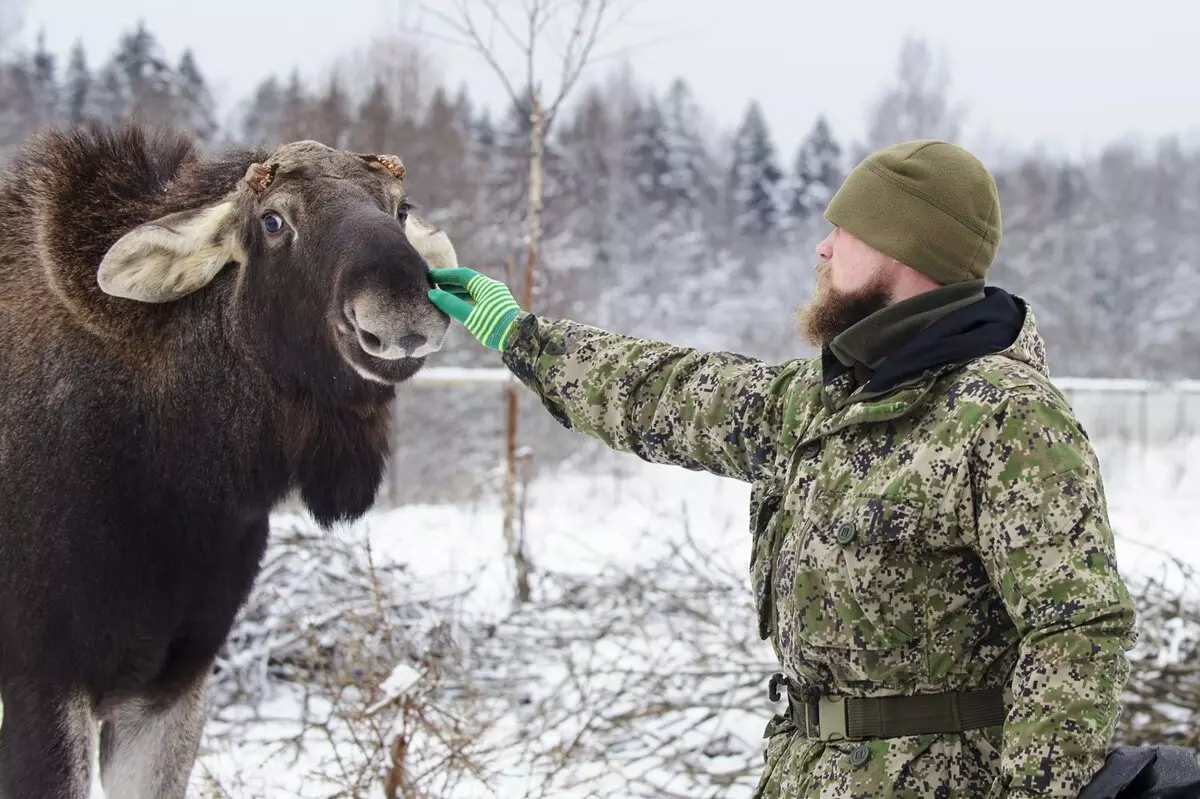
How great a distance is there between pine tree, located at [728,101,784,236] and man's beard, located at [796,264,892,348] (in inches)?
1554

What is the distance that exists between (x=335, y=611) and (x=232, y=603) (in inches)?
136

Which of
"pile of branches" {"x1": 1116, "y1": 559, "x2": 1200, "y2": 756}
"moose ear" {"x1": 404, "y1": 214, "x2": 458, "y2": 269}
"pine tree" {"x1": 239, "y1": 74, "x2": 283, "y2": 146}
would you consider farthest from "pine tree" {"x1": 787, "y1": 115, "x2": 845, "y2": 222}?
"moose ear" {"x1": 404, "y1": 214, "x2": 458, "y2": 269}

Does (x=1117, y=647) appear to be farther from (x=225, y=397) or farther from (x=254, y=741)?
(x=254, y=741)

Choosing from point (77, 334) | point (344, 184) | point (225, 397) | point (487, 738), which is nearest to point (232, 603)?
point (225, 397)

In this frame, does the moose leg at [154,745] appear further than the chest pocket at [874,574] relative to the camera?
Yes

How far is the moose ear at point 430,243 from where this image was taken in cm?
388

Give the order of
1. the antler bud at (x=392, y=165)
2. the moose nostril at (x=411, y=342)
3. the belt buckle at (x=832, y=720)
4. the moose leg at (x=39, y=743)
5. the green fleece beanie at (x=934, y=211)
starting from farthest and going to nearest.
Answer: the antler bud at (x=392, y=165) < the moose leg at (x=39, y=743) < the moose nostril at (x=411, y=342) < the green fleece beanie at (x=934, y=211) < the belt buckle at (x=832, y=720)

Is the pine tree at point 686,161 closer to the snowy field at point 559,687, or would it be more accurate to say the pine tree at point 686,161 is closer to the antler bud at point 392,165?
the snowy field at point 559,687

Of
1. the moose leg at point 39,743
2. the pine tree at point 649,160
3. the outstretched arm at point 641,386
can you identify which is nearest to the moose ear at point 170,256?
the outstretched arm at point 641,386

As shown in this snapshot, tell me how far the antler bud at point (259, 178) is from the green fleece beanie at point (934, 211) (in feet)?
6.57

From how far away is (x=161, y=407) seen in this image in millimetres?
3664

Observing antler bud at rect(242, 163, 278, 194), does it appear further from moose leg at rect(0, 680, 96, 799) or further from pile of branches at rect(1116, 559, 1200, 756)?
pile of branches at rect(1116, 559, 1200, 756)

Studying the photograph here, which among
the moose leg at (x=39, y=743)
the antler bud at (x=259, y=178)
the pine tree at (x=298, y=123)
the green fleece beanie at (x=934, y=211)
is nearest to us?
the green fleece beanie at (x=934, y=211)

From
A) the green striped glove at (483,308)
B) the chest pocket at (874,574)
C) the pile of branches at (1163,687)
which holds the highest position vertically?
the green striped glove at (483,308)
